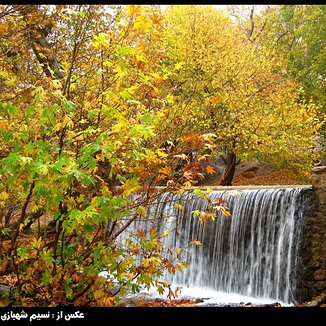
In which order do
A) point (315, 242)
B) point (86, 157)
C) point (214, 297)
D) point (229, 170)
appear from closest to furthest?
point (86, 157) → point (315, 242) → point (214, 297) → point (229, 170)

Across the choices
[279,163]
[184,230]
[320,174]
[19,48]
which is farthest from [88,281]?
[279,163]

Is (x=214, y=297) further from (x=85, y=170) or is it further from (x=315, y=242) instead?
(x=85, y=170)

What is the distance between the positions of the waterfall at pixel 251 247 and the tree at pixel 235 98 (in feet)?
16.5

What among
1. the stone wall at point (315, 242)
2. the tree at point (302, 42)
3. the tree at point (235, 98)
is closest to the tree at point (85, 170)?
the stone wall at point (315, 242)

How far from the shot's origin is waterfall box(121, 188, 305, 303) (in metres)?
10.4

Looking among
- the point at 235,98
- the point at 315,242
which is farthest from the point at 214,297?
the point at 235,98

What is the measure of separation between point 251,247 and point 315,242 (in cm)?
187

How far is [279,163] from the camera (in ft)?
60.3

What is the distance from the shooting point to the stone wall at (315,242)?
9555mm

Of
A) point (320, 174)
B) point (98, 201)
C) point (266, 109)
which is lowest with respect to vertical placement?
point (98, 201)

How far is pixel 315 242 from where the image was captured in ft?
32.2
